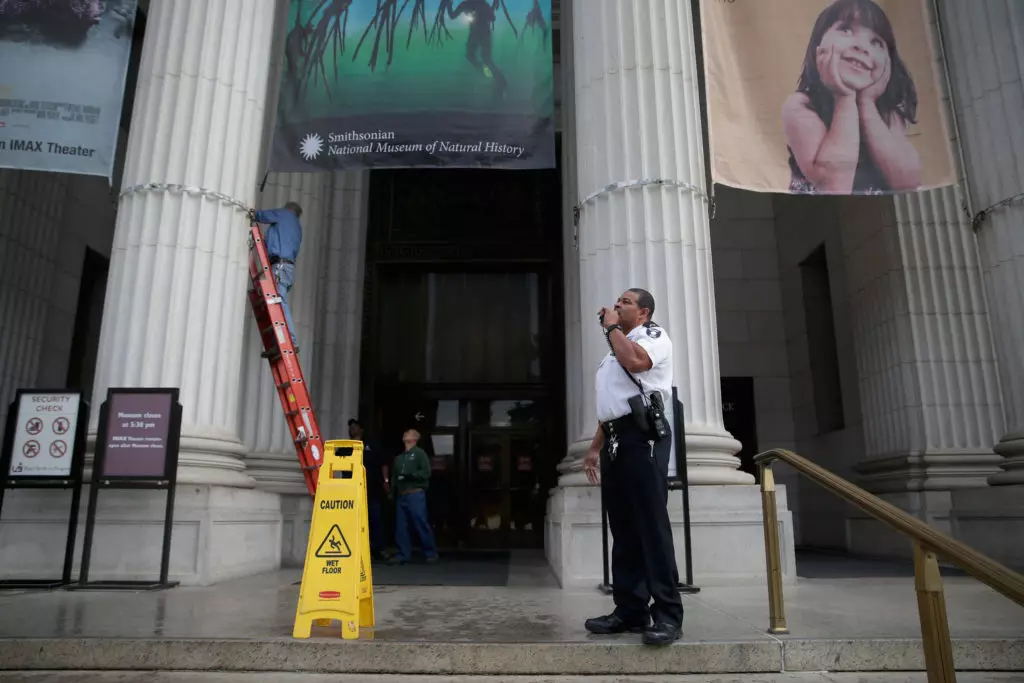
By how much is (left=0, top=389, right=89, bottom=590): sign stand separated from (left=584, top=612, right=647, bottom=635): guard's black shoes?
15.9ft

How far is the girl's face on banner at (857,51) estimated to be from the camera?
7.85 metres

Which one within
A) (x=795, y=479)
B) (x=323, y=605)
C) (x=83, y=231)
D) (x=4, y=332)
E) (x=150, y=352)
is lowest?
(x=323, y=605)

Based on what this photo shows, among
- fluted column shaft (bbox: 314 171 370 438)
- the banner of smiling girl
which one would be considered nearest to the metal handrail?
the banner of smiling girl

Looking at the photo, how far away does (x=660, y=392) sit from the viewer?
3.99 m

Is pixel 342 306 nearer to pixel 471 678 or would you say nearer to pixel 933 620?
pixel 471 678

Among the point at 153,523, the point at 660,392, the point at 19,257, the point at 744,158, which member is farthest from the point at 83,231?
the point at 660,392

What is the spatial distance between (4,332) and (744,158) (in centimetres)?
1127

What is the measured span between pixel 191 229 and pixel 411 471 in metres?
3.96

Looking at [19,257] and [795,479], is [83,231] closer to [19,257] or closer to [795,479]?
[19,257]

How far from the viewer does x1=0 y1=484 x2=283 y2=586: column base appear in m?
6.38

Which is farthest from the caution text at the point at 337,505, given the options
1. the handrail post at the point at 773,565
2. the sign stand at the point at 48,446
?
the sign stand at the point at 48,446

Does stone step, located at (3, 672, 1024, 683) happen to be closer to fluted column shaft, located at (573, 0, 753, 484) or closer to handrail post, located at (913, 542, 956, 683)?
handrail post, located at (913, 542, 956, 683)

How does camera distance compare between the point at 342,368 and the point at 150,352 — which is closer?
the point at 150,352

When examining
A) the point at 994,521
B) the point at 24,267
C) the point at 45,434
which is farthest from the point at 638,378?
the point at 24,267
